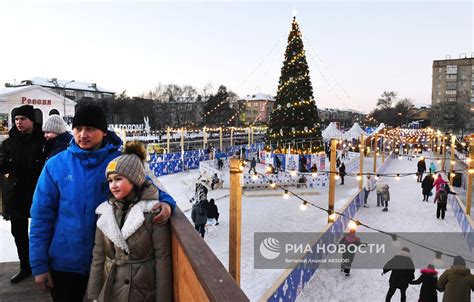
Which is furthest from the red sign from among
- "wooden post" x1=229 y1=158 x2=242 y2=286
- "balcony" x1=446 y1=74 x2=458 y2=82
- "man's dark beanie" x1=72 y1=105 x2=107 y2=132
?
"balcony" x1=446 y1=74 x2=458 y2=82

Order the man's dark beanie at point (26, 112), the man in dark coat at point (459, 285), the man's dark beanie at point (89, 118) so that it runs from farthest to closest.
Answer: the man in dark coat at point (459, 285) → the man's dark beanie at point (26, 112) → the man's dark beanie at point (89, 118)

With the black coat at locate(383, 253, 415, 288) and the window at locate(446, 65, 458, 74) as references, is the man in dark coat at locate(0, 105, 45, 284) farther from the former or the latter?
the window at locate(446, 65, 458, 74)

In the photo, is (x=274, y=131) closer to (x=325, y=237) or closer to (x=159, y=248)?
(x=325, y=237)

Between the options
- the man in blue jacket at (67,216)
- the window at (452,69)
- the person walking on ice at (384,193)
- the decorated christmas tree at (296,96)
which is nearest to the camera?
the man in blue jacket at (67,216)

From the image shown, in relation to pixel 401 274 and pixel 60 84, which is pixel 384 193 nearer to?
pixel 401 274

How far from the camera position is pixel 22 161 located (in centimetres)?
270

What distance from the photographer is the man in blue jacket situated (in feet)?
6.22

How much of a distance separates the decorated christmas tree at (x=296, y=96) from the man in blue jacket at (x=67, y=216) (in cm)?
1878

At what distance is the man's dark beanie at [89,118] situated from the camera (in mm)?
2031

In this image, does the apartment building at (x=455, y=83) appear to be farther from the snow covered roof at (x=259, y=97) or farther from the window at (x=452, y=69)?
the snow covered roof at (x=259, y=97)

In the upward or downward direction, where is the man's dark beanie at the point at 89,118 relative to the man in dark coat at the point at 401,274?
upward

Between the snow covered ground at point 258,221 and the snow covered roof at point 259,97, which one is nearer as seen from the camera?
the snow covered ground at point 258,221

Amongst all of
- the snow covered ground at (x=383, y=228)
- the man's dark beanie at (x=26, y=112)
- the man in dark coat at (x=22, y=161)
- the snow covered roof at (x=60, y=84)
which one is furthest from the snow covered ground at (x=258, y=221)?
the snow covered roof at (x=60, y=84)

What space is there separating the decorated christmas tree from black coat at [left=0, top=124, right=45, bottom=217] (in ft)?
59.7
